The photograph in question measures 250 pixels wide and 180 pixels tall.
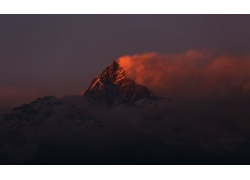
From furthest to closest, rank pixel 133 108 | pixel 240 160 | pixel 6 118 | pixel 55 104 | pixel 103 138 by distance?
pixel 133 108 → pixel 103 138 → pixel 55 104 → pixel 6 118 → pixel 240 160

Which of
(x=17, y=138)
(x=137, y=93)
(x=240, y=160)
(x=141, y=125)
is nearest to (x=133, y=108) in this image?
(x=137, y=93)

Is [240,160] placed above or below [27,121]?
below

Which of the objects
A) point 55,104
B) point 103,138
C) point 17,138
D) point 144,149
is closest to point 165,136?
point 144,149

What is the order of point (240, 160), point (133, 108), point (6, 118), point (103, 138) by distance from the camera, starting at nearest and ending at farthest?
point (240, 160) < point (6, 118) < point (103, 138) < point (133, 108)

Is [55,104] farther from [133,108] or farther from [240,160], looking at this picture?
[240,160]

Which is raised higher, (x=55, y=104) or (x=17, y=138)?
(x=55, y=104)

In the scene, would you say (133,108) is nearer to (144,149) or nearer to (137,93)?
(137,93)

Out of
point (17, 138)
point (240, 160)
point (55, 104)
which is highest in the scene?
point (55, 104)

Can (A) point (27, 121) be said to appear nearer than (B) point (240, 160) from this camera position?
No

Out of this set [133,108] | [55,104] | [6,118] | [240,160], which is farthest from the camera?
[133,108]
